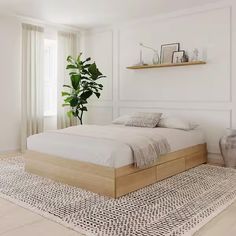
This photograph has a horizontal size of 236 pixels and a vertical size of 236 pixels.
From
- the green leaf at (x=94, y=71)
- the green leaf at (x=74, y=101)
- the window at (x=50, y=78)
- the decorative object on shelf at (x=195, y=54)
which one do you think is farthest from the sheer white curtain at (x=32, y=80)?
the decorative object on shelf at (x=195, y=54)

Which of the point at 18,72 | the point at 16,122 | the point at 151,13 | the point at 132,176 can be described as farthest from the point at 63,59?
the point at 132,176

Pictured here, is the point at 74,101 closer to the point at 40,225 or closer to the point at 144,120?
the point at 144,120

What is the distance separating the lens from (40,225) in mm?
2334

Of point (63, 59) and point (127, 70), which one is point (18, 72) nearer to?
point (63, 59)

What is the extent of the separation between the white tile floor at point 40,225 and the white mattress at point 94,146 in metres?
0.86

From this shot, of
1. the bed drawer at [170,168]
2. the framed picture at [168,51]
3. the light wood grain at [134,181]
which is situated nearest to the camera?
the light wood grain at [134,181]

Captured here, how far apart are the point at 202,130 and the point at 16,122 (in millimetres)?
Answer: 3389

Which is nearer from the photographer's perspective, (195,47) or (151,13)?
(195,47)

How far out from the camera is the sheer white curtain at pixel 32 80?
5.46m

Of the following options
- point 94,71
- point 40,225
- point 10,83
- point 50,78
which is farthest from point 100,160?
point 50,78

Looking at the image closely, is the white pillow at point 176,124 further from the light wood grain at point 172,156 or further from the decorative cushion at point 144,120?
the light wood grain at point 172,156

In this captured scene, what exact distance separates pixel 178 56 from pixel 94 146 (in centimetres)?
264

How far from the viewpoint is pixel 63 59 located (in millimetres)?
6117

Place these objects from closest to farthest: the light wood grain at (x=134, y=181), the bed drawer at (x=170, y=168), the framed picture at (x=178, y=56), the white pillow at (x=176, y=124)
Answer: the light wood grain at (x=134, y=181) < the bed drawer at (x=170, y=168) < the white pillow at (x=176, y=124) < the framed picture at (x=178, y=56)
